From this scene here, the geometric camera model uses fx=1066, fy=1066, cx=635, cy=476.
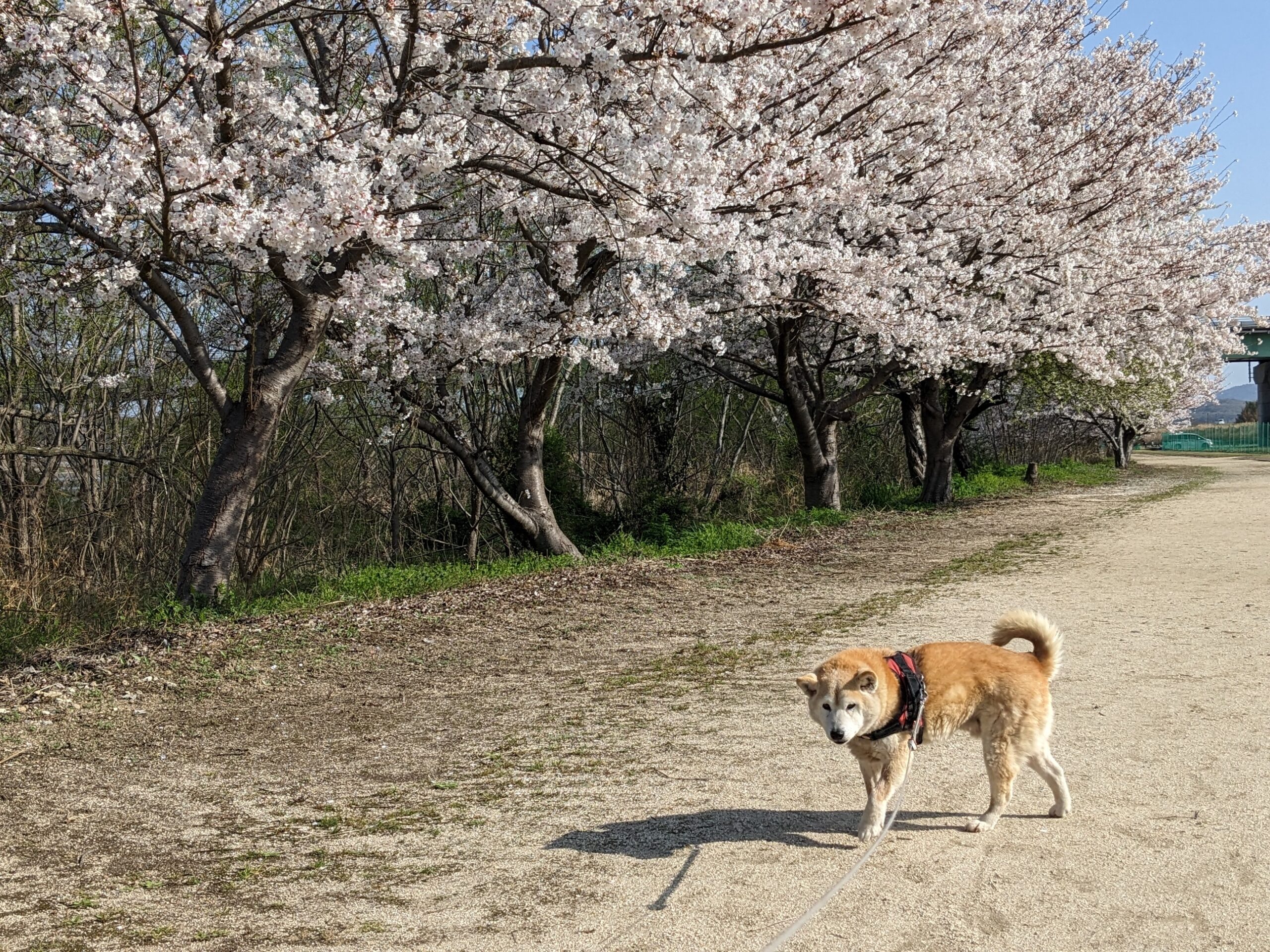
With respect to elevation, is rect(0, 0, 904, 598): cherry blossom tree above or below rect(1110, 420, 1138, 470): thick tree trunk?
above

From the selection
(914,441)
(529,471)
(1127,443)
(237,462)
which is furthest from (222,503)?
(1127,443)

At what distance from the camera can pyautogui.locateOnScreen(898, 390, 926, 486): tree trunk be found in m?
24.0

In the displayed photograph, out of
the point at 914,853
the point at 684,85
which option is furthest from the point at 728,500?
the point at 914,853

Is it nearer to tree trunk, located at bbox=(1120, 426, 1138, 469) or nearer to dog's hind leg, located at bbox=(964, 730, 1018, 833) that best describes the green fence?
tree trunk, located at bbox=(1120, 426, 1138, 469)

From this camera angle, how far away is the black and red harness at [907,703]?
4438 millimetres

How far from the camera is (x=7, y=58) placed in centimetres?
875

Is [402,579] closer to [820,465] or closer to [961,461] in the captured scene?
[820,465]

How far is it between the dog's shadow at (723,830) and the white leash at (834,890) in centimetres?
15

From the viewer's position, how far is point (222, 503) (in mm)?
9953

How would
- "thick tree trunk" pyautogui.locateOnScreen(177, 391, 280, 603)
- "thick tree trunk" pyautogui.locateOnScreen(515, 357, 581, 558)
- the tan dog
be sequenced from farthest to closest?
1. "thick tree trunk" pyautogui.locateOnScreen(515, 357, 581, 558)
2. "thick tree trunk" pyautogui.locateOnScreen(177, 391, 280, 603)
3. the tan dog

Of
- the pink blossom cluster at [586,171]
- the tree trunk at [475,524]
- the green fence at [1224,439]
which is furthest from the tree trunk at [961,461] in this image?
the green fence at [1224,439]

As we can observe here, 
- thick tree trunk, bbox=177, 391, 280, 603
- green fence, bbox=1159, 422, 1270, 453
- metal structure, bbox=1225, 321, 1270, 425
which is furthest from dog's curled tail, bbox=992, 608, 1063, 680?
green fence, bbox=1159, 422, 1270, 453

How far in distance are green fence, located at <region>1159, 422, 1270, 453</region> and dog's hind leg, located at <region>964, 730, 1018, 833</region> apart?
63.3 meters

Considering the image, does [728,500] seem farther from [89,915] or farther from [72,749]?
[89,915]
